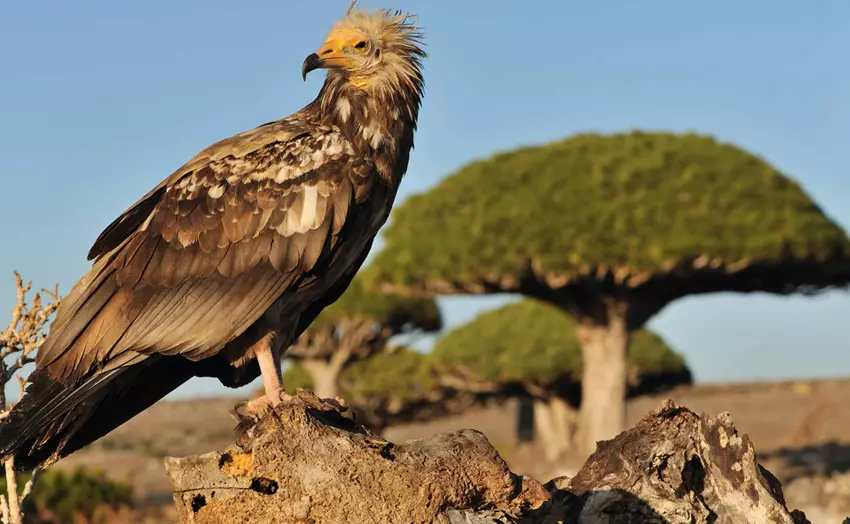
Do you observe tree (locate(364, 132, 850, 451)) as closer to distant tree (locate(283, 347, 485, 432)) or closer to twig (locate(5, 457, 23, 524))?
distant tree (locate(283, 347, 485, 432))

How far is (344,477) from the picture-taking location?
20.0 ft

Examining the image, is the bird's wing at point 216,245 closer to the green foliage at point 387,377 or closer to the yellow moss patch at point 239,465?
the yellow moss patch at point 239,465

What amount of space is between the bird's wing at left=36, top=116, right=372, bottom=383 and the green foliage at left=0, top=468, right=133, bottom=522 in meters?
15.8

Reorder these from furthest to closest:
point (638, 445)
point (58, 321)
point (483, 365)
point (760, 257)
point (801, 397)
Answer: point (801, 397) < point (483, 365) < point (760, 257) < point (58, 321) < point (638, 445)

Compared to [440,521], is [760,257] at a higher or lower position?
higher

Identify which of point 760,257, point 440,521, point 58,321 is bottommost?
point 440,521

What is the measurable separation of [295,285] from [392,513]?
2159mm

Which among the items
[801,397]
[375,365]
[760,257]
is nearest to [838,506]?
[760,257]

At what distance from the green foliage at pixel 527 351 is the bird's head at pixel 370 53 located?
29.8 m

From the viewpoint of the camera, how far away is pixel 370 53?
27.7 feet

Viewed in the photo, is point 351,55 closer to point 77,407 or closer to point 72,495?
point 77,407

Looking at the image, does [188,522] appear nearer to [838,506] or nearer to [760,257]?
[838,506]

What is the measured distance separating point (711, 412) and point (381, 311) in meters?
19.0

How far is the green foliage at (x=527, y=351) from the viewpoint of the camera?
39219 mm
